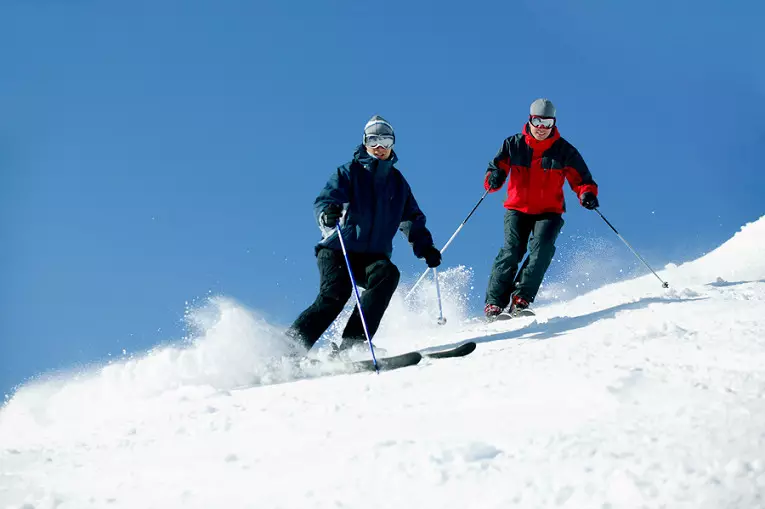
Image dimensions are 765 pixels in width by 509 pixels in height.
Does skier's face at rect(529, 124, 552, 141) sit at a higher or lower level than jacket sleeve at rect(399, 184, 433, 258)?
higher

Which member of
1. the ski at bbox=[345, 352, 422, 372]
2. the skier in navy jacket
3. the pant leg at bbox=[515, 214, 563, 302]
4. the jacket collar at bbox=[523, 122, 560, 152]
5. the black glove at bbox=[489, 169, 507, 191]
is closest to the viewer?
the ski at bbox=[345, 352, 422, 372]

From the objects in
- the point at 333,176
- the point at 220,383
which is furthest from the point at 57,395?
the point at 333,176

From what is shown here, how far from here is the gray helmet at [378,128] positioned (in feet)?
18.3

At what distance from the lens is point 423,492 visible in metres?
2.12

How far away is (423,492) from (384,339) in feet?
17.7

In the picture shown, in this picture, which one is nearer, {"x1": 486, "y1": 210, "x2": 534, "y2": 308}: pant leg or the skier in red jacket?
the skier in red jacket

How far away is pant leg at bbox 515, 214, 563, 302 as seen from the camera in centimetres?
709

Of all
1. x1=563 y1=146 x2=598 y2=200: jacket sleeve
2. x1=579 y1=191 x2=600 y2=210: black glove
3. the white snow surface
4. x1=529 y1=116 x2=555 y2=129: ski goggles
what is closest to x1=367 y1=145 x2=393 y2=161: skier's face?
the white snow surface

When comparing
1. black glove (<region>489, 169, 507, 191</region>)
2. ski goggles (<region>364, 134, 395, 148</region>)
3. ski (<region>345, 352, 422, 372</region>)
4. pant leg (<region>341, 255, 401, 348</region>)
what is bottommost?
ski (<region>345, 352, 422, 372</region>)

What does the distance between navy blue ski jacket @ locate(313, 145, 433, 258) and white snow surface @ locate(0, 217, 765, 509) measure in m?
1.01

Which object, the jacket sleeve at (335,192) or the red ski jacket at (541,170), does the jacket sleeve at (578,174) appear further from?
the jacket sleeve at (335,192)

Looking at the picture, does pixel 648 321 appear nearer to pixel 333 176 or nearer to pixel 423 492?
pixel 333 176

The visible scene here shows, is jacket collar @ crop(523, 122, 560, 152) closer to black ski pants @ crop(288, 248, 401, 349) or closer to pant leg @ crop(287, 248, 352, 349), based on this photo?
black ski pants @ crop(288, 248, 401, 349)

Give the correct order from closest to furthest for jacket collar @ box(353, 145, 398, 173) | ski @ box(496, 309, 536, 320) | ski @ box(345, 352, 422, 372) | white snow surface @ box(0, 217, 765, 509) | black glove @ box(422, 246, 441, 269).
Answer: white snow surface @ box(0, 217, 765, 509)
ski @ box(345, 352, 422, 372)
jacket collar @ box(353, 145, 398, 173)
black glove @ box(422, 246, 441, 269)
ski @ box(496, 309, 536, 320)
